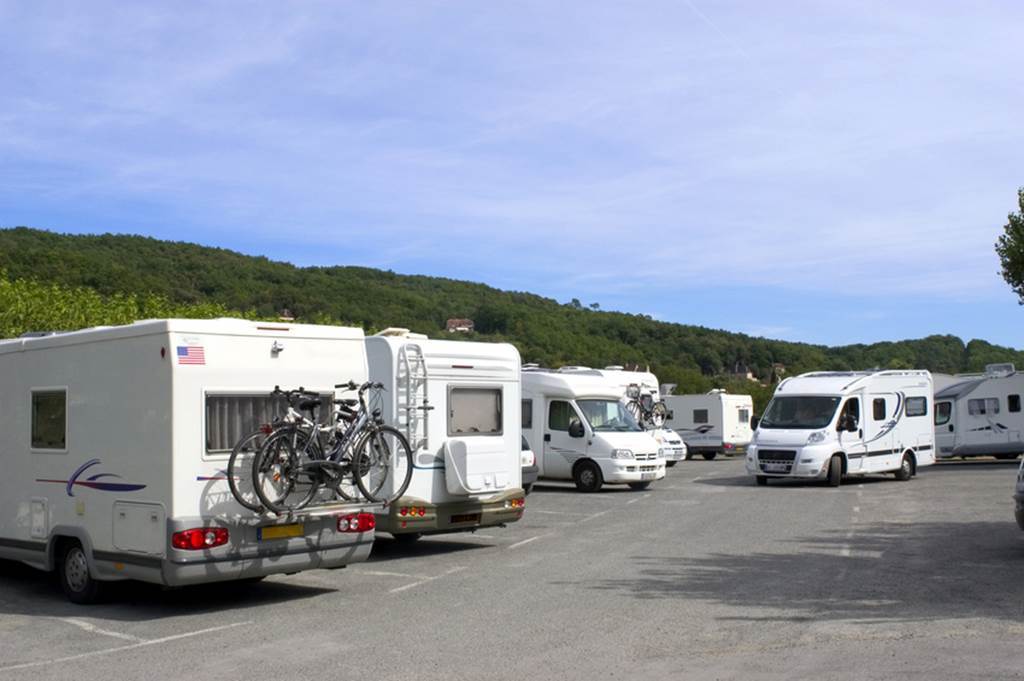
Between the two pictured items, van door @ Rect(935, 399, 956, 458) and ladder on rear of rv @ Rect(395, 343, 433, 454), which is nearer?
ladder on rear of rv @ Rect(395, 343, 433, 454)

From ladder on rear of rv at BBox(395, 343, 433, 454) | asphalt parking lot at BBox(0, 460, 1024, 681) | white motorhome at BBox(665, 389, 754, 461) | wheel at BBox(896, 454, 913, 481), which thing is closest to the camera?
asphalt parking lot at BBox(0, 460, 1024, 681)

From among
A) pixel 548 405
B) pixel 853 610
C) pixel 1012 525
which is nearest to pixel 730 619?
pixel 853 610

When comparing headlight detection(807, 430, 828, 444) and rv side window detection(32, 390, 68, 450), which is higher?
rv side window detection(32, 390, 68, 450)

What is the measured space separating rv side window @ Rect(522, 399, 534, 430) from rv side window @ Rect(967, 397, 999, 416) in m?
17.6

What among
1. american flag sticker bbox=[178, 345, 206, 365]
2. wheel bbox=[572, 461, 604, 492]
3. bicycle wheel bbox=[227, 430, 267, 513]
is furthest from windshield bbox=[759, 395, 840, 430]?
american flag sticker bbox=[178, 345, 206, 365]

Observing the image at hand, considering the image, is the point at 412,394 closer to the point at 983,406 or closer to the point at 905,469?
the point at 905,469

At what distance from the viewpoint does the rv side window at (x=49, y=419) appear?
11062 millimetres

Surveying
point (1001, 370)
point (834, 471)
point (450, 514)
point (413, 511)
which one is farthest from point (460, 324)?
point (413, 511)

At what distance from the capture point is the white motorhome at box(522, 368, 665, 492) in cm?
2364

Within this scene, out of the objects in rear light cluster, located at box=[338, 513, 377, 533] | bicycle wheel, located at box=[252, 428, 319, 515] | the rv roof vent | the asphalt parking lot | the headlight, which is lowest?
the asphalt parking lot

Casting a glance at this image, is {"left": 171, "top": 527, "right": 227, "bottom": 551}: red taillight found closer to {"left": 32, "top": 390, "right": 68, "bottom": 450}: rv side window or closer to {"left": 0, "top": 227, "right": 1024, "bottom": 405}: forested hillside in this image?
{"left": 32, "top": 390, "right": 68, "bottom": 450}: rv side window

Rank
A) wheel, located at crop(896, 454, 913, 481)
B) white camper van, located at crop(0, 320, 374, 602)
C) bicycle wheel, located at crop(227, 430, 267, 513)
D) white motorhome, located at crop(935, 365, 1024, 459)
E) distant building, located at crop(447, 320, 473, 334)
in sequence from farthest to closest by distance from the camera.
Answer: distant building, located at crop(447, 320, 473, 334) < white motorhome, located at crop(935, 365, 1024, 459) < wheel, located at crop(896, 454, 913, 481) < bicycle wheel, located at crop(227, 430, 267, 513) < white camper van, located at crop(0, 320, 374, 602)

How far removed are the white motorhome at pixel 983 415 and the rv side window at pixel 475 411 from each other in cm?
2466

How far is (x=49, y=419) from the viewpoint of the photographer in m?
11.3
